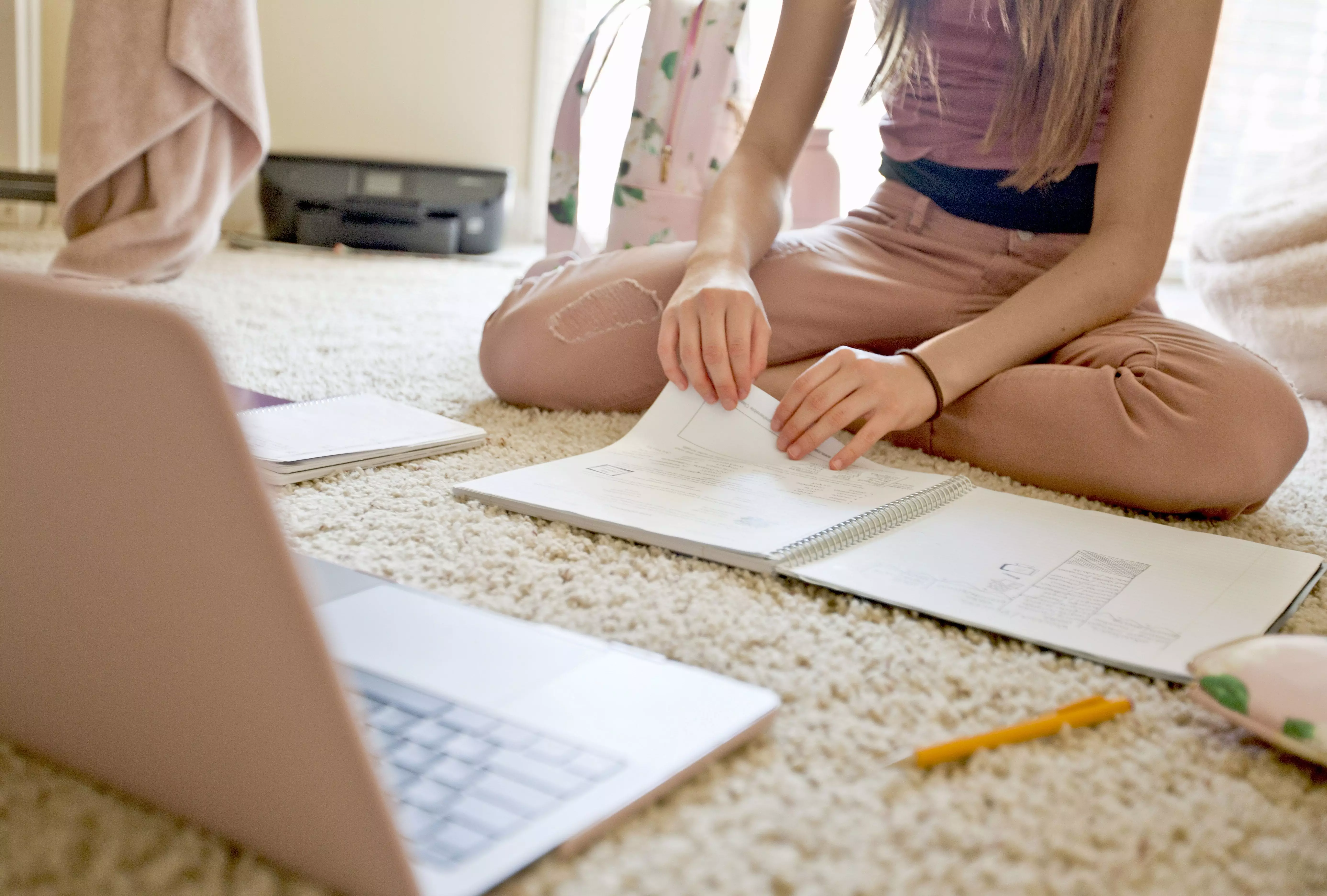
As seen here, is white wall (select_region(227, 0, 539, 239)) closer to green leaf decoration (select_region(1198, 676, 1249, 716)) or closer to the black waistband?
the black waistband

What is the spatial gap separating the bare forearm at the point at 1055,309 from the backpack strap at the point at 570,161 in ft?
2.32

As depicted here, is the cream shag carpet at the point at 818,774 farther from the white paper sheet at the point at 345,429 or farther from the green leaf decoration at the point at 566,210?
the green leaf decoration at the point at 566,210

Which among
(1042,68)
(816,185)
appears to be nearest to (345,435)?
(1042,68)

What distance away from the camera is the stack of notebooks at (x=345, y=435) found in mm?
761

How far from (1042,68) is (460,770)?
868 millimetres

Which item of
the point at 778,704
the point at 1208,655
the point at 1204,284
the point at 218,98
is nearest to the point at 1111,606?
the point at 1208,655

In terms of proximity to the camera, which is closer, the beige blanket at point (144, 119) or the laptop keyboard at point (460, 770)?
the laptop keyboard at point (460, 770)

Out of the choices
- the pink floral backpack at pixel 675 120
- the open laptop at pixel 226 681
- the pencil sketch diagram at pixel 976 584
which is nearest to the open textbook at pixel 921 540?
the pencil sketch diagram at pixel 976 584

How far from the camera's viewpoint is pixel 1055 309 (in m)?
0.90

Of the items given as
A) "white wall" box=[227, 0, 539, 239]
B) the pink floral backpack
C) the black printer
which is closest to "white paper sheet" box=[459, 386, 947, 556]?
the pink floral backpack

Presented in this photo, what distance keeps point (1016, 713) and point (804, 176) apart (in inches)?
56.4

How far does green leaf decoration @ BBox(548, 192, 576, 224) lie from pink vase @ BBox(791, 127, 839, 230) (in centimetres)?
44

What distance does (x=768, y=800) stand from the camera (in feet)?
1.31

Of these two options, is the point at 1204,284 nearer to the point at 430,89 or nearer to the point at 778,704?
the point at 778,704
